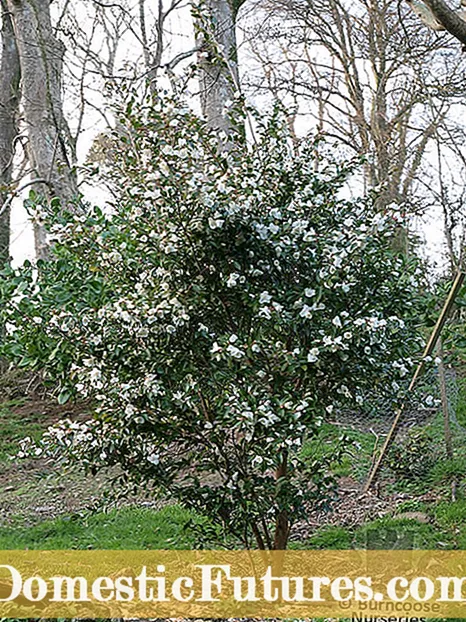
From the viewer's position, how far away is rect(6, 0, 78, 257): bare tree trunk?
7.08m

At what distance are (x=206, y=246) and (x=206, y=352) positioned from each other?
1.58 feet

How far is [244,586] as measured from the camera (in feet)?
12.9

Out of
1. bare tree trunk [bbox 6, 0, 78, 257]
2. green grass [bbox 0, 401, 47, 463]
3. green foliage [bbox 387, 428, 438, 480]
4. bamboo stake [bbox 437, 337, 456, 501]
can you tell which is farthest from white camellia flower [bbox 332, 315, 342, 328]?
green grass [bbox 0, 401, 47, 463]

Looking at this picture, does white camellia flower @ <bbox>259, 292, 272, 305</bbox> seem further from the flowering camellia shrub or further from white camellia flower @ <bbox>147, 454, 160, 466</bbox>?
white camellia flower @ <bbox>147, 454, 160, 466</bbox>

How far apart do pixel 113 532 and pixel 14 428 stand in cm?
377

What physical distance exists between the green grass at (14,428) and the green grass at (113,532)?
253cm

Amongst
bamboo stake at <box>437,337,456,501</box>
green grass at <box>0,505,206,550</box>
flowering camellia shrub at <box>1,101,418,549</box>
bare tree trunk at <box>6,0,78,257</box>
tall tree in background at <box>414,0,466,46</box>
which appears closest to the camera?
flowering camellia shrub at <box>1,101,418,549</box>

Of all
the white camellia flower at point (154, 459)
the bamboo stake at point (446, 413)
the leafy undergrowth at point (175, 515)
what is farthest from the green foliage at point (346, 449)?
the white camellia flower at point (154, 459)

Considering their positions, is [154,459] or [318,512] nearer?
[154,459]

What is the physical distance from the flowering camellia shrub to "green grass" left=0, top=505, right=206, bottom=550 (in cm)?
148

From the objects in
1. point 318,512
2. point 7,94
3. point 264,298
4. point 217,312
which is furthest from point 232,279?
point 7,94

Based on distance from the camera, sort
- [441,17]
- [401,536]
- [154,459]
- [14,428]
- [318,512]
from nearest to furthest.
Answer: [401,536] < [154,459] < [441,17] < [318,512] < [14,428]

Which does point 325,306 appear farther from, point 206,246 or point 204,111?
point 204,111

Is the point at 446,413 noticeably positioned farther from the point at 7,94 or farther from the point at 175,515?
the point at 7,94
